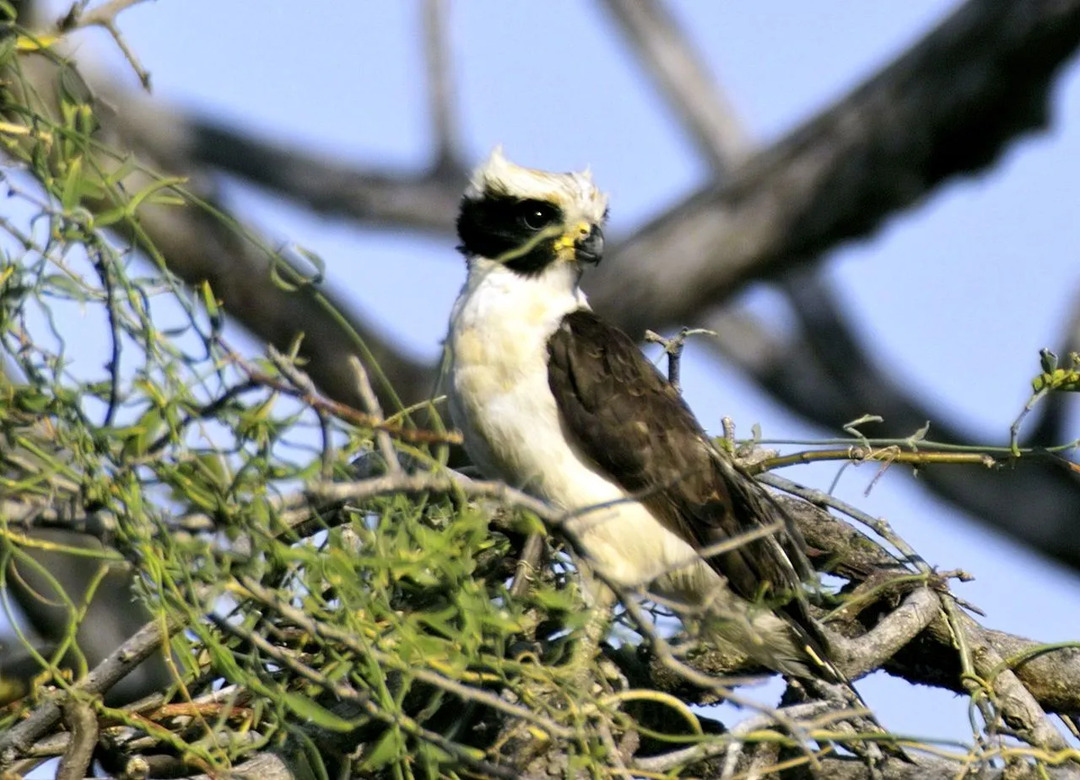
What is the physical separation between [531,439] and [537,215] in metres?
0.82

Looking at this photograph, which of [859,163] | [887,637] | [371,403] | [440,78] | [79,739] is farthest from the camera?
[440,78]

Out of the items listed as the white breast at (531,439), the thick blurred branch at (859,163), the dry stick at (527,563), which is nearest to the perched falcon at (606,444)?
the white breast at (531,439)

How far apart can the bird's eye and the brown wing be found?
396mm

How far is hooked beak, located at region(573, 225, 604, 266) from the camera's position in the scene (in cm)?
464

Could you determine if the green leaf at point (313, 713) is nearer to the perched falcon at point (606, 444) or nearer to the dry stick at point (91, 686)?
the dry stick at point (91, 686)

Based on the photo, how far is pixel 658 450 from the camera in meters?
4.22

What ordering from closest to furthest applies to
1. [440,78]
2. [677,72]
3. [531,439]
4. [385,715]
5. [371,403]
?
[371,403] < [385,715] < [531,439] < [440,78] < [677,72]

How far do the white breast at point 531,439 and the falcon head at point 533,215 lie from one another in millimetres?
326

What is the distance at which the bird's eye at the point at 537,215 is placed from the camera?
4.70m

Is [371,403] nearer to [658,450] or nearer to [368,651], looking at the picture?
[368,651]

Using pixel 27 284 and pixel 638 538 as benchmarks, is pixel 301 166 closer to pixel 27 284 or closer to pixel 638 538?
pixel 638 538

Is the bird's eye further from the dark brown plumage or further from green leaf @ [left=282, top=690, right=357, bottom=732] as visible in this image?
green leaf @ [left=282, top=690, right=357, bottom=732]

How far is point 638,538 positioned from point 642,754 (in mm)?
751

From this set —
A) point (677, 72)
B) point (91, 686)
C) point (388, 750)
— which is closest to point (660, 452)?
point (91, 686)
